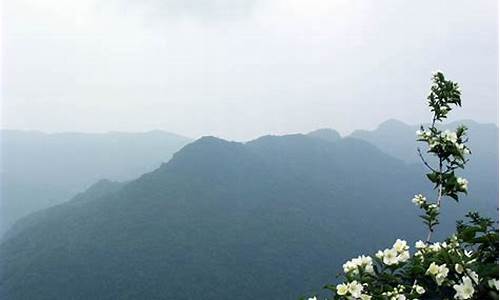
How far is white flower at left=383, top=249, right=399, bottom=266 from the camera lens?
2754mm

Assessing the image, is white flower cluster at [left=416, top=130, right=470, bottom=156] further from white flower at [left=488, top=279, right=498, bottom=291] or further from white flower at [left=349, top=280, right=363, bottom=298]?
white flower at [left=488, top=279, right=498, bottom=291]

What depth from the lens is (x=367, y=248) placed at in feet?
330

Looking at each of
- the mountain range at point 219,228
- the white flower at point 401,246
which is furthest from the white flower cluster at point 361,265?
the mountain range at point 219,228

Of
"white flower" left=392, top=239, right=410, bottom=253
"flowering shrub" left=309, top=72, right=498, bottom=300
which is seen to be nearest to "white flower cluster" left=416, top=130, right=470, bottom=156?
"flowering shrub" left=309, top=72, right=498, bottom=300

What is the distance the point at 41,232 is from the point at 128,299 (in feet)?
113

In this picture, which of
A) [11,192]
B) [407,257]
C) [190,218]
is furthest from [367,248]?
[11,192]

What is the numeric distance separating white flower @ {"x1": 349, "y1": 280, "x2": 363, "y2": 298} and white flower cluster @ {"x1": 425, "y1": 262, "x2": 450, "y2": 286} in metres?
0.36

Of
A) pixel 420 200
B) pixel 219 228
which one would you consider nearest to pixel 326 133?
pixel 219 228

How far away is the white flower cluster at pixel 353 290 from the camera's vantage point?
2.59 meters

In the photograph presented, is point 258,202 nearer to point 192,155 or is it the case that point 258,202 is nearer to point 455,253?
point 192,155

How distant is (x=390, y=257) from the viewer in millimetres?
2779

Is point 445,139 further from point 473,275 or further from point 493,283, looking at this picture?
point 493,283

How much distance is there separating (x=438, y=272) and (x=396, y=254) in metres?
0.41

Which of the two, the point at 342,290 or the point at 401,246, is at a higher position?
the point at 401,246
